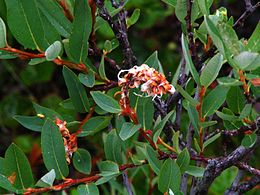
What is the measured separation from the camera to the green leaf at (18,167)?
0.79 meters

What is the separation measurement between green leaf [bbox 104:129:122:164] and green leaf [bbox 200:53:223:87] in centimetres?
21

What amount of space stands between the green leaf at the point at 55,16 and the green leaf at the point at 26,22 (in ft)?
0.08

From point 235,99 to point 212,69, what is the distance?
136 millimetres

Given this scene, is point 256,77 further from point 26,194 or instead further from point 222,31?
point 26,194

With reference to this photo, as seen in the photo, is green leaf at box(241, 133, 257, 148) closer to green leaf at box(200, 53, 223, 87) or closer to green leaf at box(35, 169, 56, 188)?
green leaf at box(200, 53, 223, 87)

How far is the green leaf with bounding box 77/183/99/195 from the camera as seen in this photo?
76cm

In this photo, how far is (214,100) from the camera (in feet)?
2.54

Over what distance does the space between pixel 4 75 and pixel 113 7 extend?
1376 millimetres

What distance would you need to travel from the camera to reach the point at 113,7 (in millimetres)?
866

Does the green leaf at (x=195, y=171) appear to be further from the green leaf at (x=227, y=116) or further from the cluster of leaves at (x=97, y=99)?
the green leaf at (x=227, y=116)

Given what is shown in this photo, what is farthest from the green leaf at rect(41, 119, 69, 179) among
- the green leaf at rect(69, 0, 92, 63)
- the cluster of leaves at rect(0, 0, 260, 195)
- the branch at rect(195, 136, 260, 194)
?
the branch at rect(195, 136, 260, 194)

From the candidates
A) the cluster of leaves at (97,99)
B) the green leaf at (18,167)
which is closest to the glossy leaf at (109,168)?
the cluster of leaves at (97,99)

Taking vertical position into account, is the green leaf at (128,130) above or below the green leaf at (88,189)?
above

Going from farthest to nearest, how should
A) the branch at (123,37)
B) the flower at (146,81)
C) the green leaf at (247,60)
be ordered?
1. the branch at (123,37)
2. the flower at (146,81)
3. the green leaf at (247,60)
